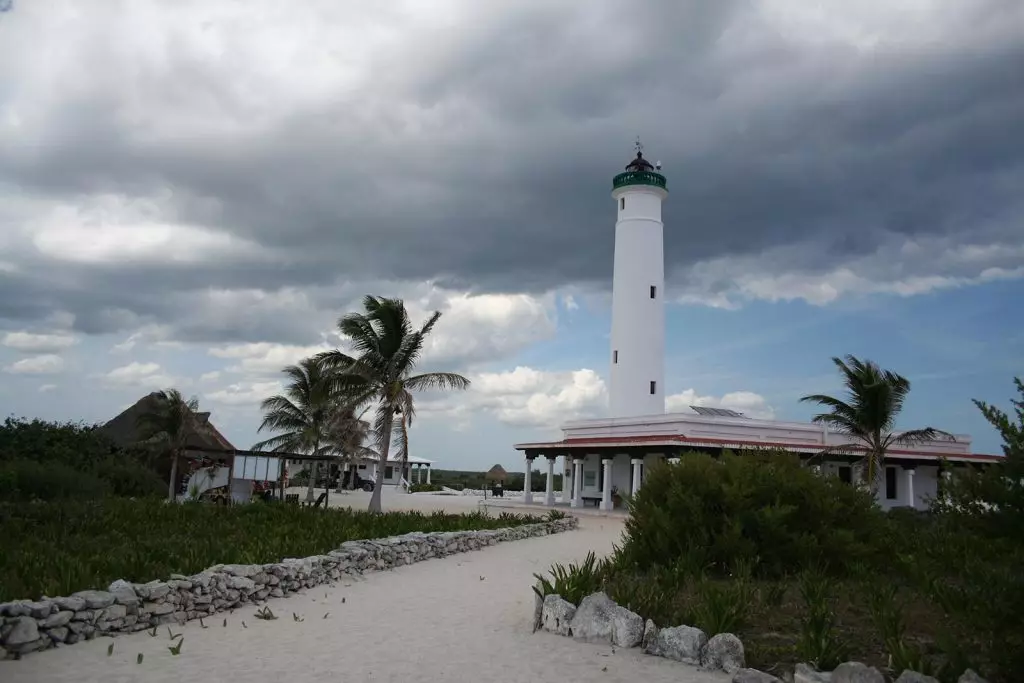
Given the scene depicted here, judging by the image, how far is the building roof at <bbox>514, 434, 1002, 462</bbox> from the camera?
28188 millimetres

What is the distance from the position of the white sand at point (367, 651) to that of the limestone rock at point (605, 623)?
16 cm

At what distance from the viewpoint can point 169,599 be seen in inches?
363

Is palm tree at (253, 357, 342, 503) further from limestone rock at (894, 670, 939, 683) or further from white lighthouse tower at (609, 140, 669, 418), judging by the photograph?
limestone rock at (894, 670, 939, 683)

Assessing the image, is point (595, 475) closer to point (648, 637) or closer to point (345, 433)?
point (345, 433)

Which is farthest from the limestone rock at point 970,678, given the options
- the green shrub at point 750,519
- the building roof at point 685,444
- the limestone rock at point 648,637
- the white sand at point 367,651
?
the building roof at point 685,444

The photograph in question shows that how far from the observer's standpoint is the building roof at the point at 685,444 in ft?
92.5

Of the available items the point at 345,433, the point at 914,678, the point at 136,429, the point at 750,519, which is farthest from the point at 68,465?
the point at 914,678

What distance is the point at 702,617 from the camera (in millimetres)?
8008

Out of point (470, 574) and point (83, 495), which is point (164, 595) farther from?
point (83, 495)

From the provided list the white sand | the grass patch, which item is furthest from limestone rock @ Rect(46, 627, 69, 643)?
the grass patch

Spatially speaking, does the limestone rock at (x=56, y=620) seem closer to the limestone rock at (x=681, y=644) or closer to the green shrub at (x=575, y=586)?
the green shrub at (x=575, y=586)

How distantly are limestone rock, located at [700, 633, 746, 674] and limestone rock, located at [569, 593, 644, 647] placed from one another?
0.85 meters

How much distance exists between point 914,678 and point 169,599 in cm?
767

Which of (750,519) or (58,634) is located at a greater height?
(750,519)
